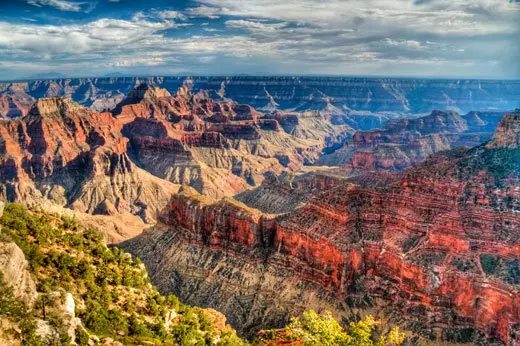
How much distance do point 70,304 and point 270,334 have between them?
32.7m

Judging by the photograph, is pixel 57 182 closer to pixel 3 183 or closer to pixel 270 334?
pixel 3 183

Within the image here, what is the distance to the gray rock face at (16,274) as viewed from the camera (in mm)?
30547

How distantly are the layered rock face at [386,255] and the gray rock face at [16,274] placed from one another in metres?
43.5

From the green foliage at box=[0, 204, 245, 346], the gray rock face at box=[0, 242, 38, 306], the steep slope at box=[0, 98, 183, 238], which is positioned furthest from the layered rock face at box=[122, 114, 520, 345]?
the steep slope at box=[0, 98, 183, 238]

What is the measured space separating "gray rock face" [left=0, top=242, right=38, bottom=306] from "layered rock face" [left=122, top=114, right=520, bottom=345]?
43.5 m

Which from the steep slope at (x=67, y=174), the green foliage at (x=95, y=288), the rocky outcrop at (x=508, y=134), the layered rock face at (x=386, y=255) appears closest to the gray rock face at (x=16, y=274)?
the green foliage at (x=95, y=288)

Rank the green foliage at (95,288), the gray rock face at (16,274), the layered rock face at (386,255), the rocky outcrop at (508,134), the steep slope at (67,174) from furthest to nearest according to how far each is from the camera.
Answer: the steep slope at (67,174) → the rocky outcrop at (508,134) → the layered rock face at (386,255) → the green foliage at (95,288) → the gray rock face at (16,274)

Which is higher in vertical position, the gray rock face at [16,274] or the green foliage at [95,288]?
the gray rock face at [16,274]

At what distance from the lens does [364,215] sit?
79125 millimetres

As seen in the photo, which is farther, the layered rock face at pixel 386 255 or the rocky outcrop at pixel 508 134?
the rocky outcrop at pixel 508 134

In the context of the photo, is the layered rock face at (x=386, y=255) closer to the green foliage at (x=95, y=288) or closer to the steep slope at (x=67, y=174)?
the green foliage at (x=95, y=288)

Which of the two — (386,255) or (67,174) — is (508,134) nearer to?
(386,255)

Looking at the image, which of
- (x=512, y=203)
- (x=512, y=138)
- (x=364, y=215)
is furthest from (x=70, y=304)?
(x=512, y=138)

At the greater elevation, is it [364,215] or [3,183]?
[364,215]
